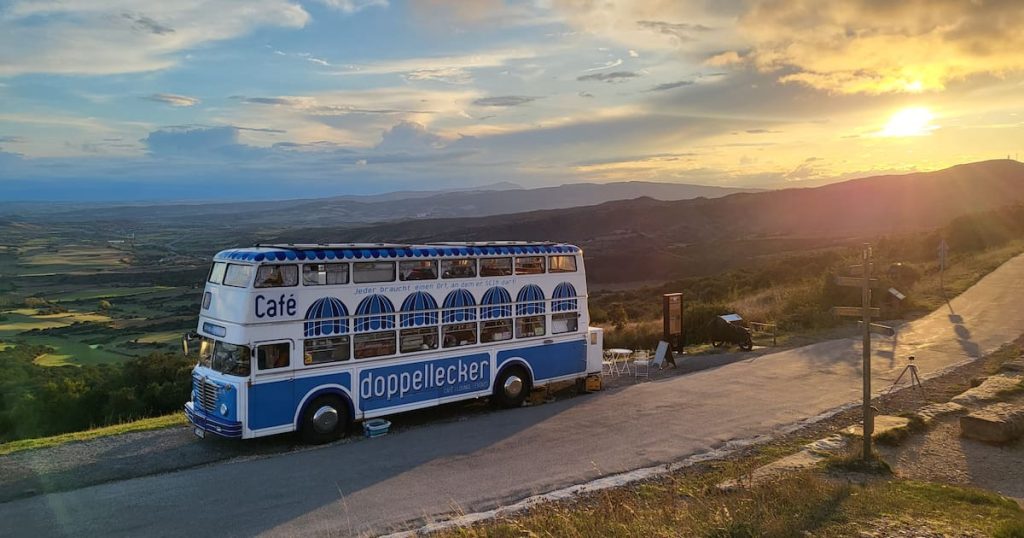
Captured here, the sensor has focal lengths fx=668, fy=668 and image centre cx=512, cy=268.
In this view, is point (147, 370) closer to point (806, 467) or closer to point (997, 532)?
point (806, 467)

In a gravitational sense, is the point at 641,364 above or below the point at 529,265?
below

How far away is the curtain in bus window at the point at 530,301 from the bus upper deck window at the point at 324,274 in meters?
4.30

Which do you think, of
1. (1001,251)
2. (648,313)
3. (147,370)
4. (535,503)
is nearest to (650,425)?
(535,503)

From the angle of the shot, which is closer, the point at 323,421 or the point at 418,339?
the point at 323,421

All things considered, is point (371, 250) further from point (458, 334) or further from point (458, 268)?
point (458, 334)

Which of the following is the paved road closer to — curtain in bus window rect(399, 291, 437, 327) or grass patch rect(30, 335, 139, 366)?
curtain in bus window rect(399, 291, 437, 327)

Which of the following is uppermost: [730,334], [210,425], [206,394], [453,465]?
[206,394]

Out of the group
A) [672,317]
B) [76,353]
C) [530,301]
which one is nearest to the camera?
[530,301]

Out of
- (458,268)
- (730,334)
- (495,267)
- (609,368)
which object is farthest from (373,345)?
(730,334)

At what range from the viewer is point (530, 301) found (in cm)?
1562

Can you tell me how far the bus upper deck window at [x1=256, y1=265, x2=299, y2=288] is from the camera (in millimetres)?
11617

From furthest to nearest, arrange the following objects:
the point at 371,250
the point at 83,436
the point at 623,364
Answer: the point at 623,364 → the point at 371,250 → the point at 83,436

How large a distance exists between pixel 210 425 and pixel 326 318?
2710 millimetres

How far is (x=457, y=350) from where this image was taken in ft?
46.7
